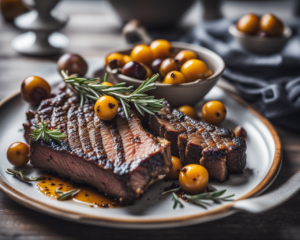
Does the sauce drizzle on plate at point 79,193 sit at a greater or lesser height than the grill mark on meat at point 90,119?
lesser

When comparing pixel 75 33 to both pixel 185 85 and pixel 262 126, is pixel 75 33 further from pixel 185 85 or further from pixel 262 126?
pixel 262 126

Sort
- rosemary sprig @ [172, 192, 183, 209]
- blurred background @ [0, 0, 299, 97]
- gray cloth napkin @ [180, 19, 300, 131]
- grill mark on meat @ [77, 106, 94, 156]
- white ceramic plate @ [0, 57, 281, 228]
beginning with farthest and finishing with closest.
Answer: blurred background @ [0, 0, 299, 97] < gray cloth napkin @ [180, 19, 300, 131] < grill mark on meat @ [77, 106, 94, 156] < rosemary sprig @ [172, 192, 183, 209] < white ceramic plate @ [0, 57, 281, 228]

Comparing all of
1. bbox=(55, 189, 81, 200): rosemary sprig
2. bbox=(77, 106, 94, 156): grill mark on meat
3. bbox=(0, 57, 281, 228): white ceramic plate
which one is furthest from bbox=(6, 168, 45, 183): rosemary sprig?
bbox=(77, 106, 94, 156): grill mark on meat

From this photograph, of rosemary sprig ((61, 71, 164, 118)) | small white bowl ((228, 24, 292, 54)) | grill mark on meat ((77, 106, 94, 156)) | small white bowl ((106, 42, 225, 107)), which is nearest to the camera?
grill mark on meat ((77, 106, 94, 156))

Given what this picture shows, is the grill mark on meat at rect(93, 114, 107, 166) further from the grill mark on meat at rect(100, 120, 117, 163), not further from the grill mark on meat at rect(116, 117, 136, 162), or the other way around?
the grill mark on meat at rect(116, 117, 136, 162)

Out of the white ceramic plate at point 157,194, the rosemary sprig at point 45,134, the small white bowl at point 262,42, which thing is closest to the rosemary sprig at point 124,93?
the rosemary sprig at point 45,134

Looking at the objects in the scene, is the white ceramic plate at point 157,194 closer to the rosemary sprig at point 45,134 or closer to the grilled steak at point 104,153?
the grilled steak at point 104,153

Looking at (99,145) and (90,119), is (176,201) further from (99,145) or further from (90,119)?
(90,119)
